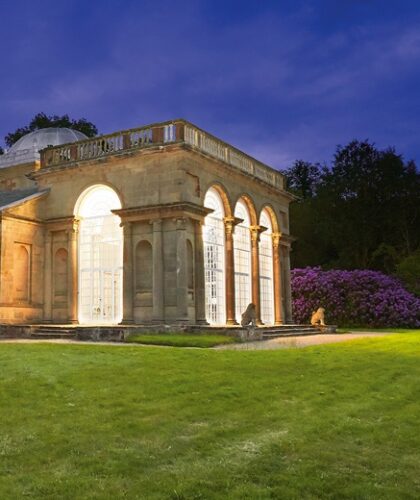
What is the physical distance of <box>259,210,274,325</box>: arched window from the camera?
28609 millimetres

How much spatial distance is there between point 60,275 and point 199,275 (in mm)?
6231

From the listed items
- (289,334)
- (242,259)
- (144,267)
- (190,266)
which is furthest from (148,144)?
(289,334)

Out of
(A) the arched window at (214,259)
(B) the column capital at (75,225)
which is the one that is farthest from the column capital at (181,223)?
(B) the column capital at (75,225)

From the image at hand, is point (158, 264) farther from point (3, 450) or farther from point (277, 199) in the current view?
point (3, 450)

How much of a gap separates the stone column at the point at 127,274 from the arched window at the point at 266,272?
316 inches

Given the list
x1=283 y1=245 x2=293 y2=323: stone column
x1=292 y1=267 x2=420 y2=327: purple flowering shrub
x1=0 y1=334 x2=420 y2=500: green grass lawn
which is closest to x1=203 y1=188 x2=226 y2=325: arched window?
x1=283 y1=245 x2=293 y2=323: stone column

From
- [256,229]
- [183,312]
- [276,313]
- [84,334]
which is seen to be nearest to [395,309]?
[276,313]

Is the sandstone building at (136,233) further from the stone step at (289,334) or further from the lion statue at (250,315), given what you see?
the stone step at (289,334)

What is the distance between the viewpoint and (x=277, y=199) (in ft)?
99.1

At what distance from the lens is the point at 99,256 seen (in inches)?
950

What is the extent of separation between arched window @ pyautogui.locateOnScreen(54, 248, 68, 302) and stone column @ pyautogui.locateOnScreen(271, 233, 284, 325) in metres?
10.4

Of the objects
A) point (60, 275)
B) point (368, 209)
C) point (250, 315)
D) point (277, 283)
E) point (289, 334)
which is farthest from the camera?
point (368, 209)

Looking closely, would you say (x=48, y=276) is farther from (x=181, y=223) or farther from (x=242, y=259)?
(x=242, y=259)

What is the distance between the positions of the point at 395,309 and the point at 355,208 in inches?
670
